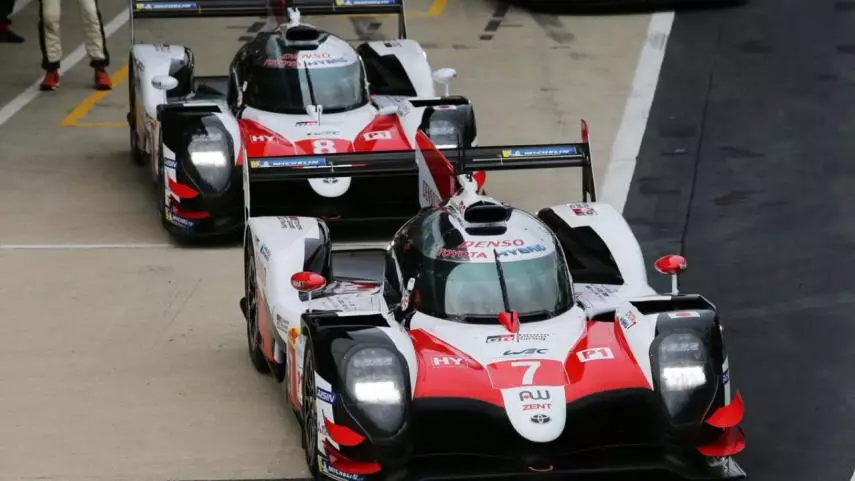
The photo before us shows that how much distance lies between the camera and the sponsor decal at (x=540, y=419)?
9305 millimetres

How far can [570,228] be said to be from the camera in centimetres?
1213

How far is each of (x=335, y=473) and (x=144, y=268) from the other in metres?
5.49

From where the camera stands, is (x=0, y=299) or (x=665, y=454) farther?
(x=0, y=299)

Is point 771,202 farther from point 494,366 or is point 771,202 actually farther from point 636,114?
point 494,366

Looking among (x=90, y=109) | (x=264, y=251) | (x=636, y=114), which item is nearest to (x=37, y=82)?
(x=90, y=109)

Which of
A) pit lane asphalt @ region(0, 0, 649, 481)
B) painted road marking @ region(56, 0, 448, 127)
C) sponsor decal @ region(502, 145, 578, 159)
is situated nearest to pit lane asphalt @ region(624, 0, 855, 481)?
pit lane asphalt @ region(0, 0, 649, 481)

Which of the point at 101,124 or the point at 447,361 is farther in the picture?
the point at 101,124

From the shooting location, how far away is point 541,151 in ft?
41.4

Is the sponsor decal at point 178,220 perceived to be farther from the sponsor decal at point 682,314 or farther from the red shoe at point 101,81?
the red shoe at point 101,81

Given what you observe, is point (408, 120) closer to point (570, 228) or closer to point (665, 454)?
point (570, 228)

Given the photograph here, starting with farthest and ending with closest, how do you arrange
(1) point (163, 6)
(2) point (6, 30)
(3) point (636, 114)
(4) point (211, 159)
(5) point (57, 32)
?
(2) point (6, 30) < (5) point (57, 32) < (3) point (636, 114) < (1) point (163, 6) < (4) point (211, 159)

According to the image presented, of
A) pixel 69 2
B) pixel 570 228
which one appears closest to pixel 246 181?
pixel 570 228

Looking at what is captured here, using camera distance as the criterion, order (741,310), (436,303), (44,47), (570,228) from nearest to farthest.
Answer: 1. (436,303)
2. (570,228)
3. (741,310)
4. (44,47)

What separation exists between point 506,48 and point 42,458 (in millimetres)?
12792
